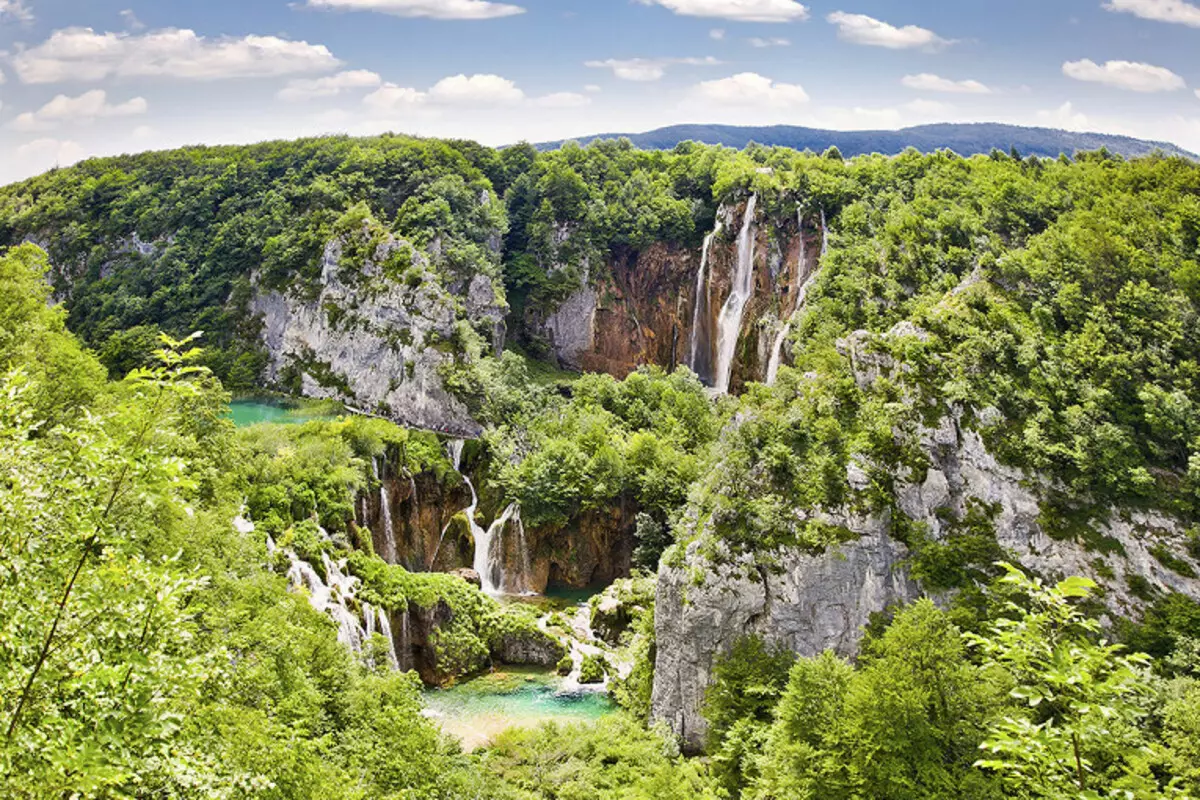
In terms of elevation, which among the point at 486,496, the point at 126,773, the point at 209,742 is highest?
the point at 126,773

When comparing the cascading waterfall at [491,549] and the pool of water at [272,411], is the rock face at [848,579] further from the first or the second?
the pool of water at [272,411]

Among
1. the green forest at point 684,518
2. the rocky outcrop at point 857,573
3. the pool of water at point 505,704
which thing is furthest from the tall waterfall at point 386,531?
the rocky outcrop at point 857,573

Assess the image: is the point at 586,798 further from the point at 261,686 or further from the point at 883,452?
the point at 883,452

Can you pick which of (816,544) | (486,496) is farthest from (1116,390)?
(486,496)

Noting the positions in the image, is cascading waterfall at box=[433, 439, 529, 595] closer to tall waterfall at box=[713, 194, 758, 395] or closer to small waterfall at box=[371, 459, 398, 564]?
small waterfall at box=[371, 459, 398, 564]

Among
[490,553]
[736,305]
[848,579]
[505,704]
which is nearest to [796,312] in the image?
[736,305]

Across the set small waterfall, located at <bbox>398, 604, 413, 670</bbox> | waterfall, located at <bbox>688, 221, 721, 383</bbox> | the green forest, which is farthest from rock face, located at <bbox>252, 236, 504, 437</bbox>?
small waterfall, located at <bbox>398, 604, 413, 670</bbox>
